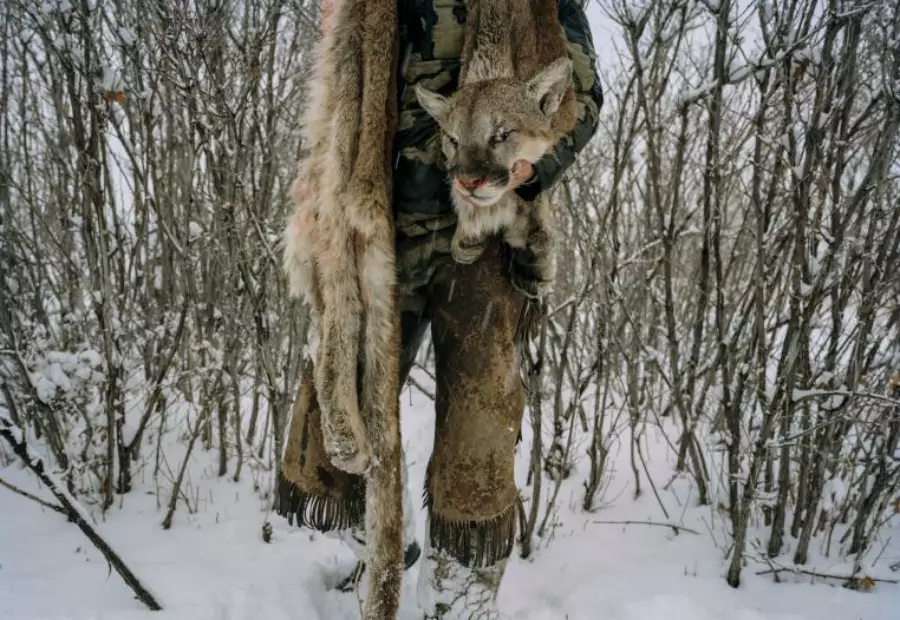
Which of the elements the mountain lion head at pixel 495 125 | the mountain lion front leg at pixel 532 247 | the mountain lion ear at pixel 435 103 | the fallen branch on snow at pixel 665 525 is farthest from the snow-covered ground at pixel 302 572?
the mountain lion ear at pixel 435 103

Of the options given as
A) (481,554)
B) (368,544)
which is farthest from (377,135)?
(481,554)

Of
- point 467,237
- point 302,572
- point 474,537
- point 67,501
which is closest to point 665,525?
point 474,537

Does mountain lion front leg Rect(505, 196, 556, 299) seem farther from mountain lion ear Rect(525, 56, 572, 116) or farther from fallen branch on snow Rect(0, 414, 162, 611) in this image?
fallen branch on snow Rect(0, 414, 162, 611)

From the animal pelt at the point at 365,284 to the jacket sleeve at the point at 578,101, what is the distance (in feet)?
1.39

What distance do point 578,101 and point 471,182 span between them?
1.42ft

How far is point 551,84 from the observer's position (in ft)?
4.95

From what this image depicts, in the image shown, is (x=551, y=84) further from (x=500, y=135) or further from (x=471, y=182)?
(x=471, y=182)

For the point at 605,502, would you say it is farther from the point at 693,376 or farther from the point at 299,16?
the point at 299,16

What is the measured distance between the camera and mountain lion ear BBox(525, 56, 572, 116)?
1.48 meters

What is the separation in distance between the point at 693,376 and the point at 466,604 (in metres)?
1.73

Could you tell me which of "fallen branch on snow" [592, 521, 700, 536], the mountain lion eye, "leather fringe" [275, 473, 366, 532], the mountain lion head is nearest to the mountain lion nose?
the mountain lion head

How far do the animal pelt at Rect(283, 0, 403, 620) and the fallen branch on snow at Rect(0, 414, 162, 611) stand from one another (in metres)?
0.82

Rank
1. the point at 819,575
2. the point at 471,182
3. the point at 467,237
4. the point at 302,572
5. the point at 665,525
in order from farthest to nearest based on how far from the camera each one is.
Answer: the point at 665,525, the point at 302,572, the point at 819,575, the point at 467,237, the point at 471,182

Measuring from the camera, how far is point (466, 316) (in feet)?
5.65
